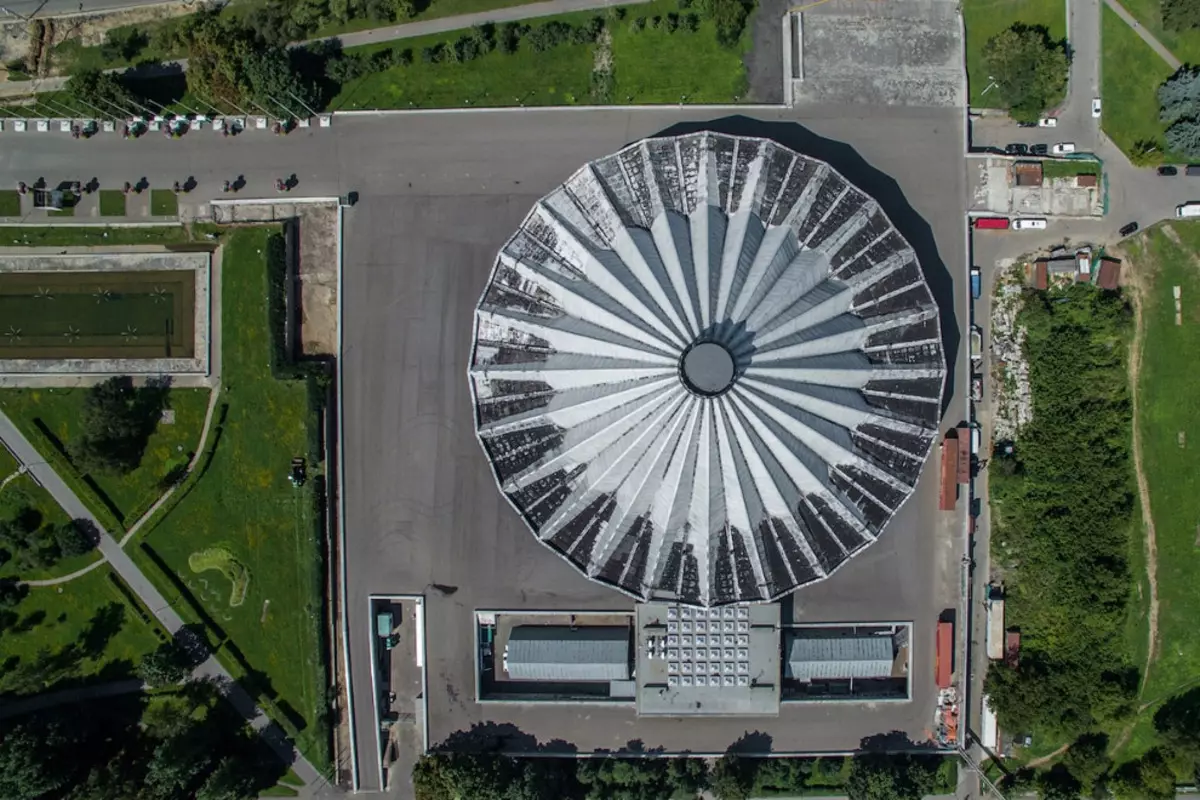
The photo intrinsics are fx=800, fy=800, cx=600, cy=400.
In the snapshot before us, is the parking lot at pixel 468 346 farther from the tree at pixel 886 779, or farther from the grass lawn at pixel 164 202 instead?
the grass lawn at pixel 164 202

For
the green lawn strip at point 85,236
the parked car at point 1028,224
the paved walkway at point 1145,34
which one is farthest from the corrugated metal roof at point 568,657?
the paved walkway at point 1145,34

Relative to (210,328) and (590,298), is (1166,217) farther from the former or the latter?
(210,328)

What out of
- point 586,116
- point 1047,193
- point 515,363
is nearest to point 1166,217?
point 1047,193

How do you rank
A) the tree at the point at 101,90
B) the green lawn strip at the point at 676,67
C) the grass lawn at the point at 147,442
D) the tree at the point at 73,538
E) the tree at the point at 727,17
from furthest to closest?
the grass lawn at the point at 147,442 → the green lawn strip at the point at 676,67 → the tree at the point at 73,538 → the tree at the point at 727,17 → the tree at the point at 101,90

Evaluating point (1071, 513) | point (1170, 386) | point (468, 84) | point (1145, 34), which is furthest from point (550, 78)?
point (1170, 386)

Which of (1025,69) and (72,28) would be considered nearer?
(1025,69)

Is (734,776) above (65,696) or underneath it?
underneath

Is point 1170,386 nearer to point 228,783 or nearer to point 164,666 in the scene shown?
point 228,783
